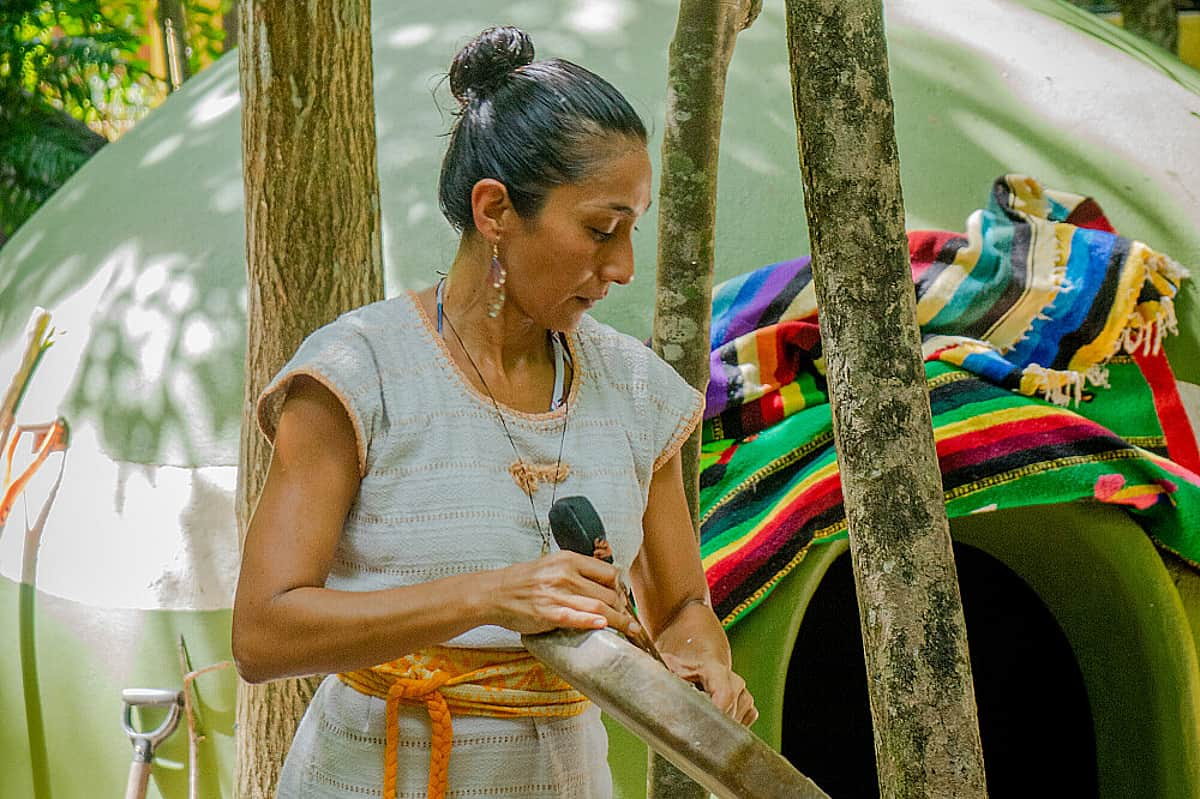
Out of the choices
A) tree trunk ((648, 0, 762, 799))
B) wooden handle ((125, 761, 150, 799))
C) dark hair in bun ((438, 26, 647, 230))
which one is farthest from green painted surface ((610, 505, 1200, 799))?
dark hair in bun ((438, 26, 647, 230))

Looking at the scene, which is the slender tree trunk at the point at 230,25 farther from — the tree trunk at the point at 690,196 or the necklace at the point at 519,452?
the necklace at the point at 519,452

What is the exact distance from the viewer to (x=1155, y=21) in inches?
229

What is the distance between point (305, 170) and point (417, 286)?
3.15ft

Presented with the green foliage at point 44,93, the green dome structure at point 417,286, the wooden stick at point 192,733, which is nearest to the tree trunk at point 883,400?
the green dome structure at point 417,286

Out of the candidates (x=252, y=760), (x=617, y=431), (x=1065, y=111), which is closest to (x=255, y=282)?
(x=252, y=760)

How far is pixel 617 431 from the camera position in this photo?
1942 millimetres

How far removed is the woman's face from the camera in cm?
184

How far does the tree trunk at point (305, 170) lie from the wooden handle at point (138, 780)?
0.98 m

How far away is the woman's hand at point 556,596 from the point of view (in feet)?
5.28

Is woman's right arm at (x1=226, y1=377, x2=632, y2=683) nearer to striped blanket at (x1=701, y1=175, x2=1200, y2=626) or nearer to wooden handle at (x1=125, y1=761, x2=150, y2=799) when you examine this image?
striped blanket at (x1=701, y1=175, x2=1200, y2=626)

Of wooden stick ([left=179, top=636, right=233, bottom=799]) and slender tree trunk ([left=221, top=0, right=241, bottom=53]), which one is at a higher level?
slender tree trunk ([left=221, top=0, right=241, bottom=53])

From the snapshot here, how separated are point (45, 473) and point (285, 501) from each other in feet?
8.65

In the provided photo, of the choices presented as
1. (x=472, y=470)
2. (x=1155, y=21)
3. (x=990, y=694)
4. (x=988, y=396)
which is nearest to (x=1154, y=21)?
(x=1155, y=21)

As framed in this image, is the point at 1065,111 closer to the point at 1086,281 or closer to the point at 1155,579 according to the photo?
the point at 1086,281
